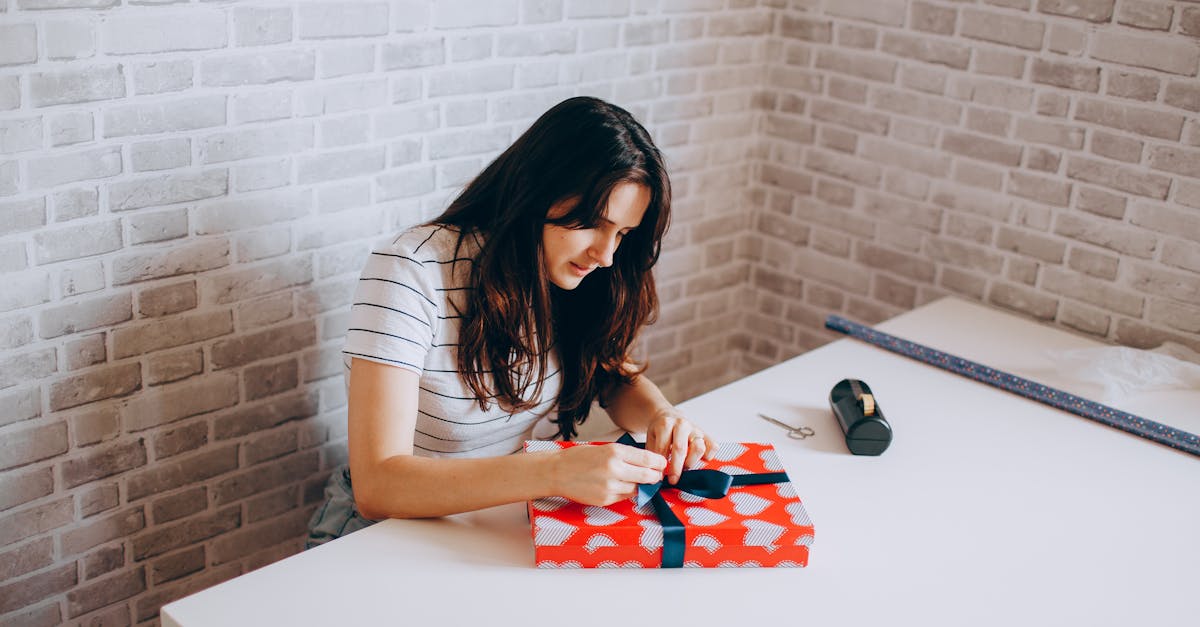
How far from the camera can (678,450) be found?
63.6 inches

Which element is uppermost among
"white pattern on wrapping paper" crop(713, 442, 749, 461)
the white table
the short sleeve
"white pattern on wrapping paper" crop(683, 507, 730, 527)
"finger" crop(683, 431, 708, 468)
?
the short sleeve

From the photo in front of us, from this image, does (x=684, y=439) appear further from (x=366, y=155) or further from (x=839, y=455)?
(x=366, y=155)

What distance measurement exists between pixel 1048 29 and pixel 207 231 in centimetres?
188

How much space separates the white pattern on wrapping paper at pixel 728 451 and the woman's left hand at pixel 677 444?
15 millimetres

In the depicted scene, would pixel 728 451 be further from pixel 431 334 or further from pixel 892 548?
pixel 431 334

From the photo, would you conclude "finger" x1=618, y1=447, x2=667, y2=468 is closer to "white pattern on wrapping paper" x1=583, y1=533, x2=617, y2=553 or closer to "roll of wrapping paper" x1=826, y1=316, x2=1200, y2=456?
"white pattern on wrapping paper" x1=583, y1=533, x2=617, y2=553

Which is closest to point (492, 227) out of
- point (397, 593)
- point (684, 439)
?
point (684, 439)

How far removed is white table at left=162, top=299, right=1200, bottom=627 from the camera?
1.36 m

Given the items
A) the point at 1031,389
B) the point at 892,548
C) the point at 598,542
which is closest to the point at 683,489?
the point at 598,542

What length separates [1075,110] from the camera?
8.01 feet

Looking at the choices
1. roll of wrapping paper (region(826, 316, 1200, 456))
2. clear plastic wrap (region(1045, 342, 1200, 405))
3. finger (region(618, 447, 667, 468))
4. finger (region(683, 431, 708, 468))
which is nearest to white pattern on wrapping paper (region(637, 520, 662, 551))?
finger (region(618, 447, 667, 468))

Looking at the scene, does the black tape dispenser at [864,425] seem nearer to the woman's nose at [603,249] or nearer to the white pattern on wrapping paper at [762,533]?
the white pattern on wrapping paper at [762,533]

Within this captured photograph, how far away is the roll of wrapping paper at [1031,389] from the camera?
6.47 ft

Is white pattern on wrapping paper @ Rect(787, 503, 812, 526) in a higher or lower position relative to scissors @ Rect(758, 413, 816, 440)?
higher
